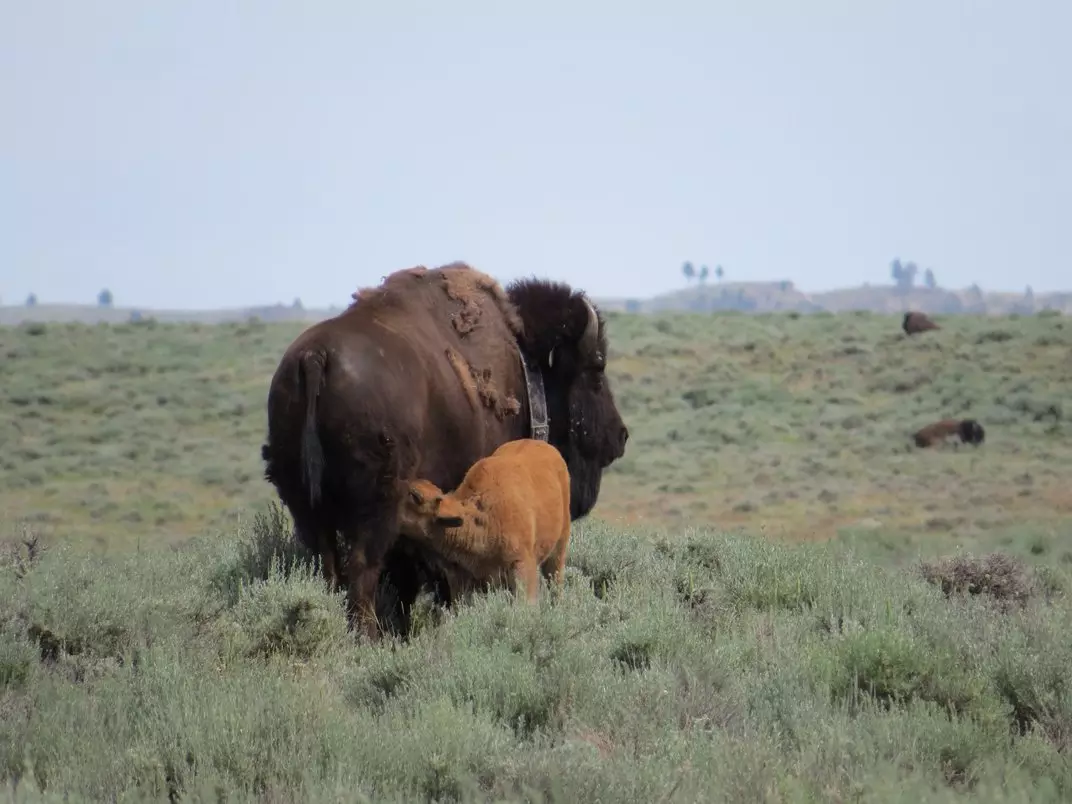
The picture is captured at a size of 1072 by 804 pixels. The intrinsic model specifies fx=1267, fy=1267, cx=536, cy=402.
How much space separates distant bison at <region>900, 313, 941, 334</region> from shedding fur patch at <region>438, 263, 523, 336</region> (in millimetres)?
35488

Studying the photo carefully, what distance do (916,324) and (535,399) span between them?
3575cm

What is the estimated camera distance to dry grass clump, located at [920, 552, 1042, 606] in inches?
353

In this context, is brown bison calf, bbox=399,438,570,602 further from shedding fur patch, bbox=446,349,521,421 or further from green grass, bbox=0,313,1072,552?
green grass, bbox=0,313,1072,552

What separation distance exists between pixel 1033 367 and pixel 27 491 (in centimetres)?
2665

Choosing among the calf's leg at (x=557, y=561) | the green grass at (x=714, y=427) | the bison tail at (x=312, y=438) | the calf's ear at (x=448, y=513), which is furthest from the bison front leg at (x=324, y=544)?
the green grass at (x=714, y=427)

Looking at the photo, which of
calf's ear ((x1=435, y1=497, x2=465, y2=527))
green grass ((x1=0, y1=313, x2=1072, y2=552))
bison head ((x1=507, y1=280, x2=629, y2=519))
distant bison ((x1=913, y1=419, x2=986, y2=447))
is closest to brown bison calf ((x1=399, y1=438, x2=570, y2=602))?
calf's ear ((x1=435, y1=497, x2=465, y2=527))

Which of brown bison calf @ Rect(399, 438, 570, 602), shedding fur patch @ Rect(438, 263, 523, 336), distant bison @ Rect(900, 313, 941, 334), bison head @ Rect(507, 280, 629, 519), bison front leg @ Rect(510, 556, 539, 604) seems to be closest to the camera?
brown bison calf @ Rect(399, 438, 570, 602)

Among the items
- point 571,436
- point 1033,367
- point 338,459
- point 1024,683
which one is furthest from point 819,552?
point 1033,367

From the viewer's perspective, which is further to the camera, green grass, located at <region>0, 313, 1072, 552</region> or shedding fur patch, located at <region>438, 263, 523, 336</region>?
green grass, located at <region>0, 313, 1072, 552</region>

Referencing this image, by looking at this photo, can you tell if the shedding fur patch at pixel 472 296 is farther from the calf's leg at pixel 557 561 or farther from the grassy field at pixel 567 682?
the grassy field at pixel 567 682

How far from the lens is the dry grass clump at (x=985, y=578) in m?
8.97

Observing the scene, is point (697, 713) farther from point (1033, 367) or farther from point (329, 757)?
point (1033, 367)

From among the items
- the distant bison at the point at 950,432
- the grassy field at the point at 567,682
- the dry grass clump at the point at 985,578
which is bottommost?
the distant bison at the point at 950,432

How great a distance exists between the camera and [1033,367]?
3594cm
